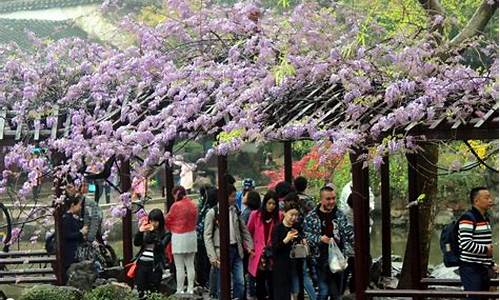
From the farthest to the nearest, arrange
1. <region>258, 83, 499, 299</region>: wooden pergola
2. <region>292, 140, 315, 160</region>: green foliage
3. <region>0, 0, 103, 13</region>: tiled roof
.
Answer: <region>0, 0, 103, 13</region>: tiled roof, <region>292, 140, 315, 160</region>: green foliage, <region>258, 83, 499, 299</region>: wooden pergola

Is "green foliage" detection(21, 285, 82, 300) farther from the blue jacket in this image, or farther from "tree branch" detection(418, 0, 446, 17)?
"tree branch" detection(418, 0, 446, 17)

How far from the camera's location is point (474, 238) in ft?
28.9

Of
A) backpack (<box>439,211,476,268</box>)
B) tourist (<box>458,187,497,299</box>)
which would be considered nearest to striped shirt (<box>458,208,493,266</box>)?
tourist (<box>458,187,497,299</box>)

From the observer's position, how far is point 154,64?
9.81 metres

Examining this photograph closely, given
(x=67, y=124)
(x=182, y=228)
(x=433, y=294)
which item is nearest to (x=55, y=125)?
(x=67, y=124)

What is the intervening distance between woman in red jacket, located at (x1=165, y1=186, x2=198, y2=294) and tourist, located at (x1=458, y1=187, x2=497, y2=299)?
3489 mm

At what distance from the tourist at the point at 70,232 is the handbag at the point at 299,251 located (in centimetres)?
300

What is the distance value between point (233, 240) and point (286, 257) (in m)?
0.96

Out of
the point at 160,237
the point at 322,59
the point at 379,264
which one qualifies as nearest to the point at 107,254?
the point at 160,237

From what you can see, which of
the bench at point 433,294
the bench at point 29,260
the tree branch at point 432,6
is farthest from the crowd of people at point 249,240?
the tree branch at point 432,6

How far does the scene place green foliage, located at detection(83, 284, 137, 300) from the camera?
33.7 ft

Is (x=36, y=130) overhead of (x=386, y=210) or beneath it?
overhead

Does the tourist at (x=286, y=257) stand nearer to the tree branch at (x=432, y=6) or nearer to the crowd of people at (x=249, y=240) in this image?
the crowd of people at (x=249, y=240)

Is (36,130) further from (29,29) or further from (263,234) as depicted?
(29,29)
